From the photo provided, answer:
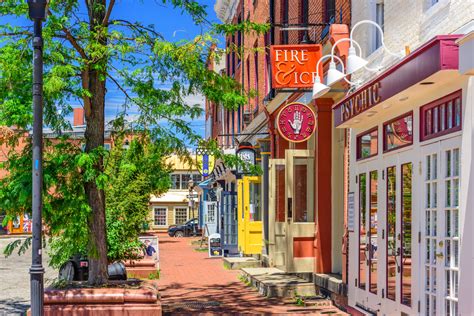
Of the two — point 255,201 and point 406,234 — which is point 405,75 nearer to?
point 406,234

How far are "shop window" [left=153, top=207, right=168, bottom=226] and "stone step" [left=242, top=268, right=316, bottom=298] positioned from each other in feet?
167

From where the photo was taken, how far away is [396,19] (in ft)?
A: 35.6

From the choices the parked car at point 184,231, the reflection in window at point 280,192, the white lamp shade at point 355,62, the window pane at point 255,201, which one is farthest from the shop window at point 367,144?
the parked car at point 184,231

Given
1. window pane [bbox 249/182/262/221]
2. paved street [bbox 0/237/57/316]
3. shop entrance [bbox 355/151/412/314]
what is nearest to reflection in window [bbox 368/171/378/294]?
shop entrance [bbox 355/151/412/314]

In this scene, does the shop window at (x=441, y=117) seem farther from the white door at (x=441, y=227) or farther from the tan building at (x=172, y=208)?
the tan building at (x=172, y=208)

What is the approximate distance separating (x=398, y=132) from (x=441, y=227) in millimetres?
2175

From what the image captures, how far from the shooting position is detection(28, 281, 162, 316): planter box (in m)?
11.3

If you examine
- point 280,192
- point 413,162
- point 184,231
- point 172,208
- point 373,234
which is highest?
point 413,162

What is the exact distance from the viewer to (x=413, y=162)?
9695 millimetres

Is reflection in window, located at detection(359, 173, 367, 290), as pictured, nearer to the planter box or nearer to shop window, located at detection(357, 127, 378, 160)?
shop window, located at detection(357, 127, 378, 160)

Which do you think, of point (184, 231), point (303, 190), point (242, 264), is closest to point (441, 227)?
point (303, 190)

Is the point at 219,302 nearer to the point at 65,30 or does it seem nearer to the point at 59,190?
the point at 59,190

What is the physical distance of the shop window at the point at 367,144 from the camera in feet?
38.4

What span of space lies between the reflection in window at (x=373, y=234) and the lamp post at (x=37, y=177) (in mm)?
4709
